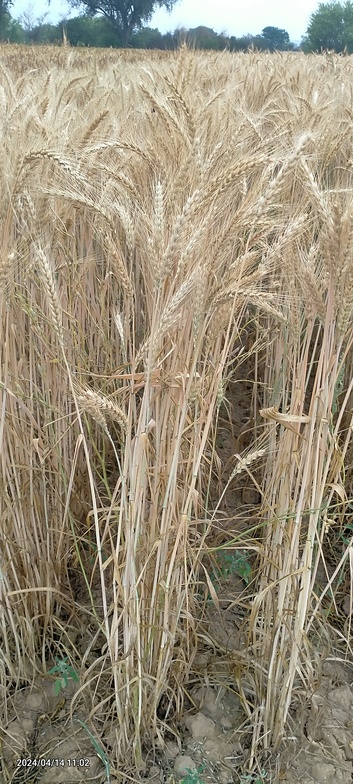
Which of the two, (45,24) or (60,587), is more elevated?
(45,24)

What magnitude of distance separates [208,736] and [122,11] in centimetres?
5990

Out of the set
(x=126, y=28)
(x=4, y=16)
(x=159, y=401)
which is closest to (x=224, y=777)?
(x=159, y=401)

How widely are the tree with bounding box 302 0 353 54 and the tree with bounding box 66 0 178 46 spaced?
15079 mm

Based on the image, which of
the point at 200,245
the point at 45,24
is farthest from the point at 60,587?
the point at 45,24

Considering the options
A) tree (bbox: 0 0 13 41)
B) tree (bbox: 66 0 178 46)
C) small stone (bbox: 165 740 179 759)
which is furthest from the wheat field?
tree (bbox: 66 0 178 46)

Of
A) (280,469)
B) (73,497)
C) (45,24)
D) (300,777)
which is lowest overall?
(300,777)

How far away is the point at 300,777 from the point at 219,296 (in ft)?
3.87

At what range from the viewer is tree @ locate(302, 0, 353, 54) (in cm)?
5341

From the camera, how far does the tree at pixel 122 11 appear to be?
50.2 metres

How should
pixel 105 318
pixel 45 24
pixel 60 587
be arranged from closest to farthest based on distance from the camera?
1. pixel 60 587
2. pixel 105 318
3. pixel 45 24

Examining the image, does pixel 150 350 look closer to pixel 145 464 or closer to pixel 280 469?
pixel 145 464

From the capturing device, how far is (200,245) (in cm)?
126

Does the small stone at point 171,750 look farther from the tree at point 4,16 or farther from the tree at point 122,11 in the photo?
the tree at point 122,11

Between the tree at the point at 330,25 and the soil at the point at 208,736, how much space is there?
61313 mm
